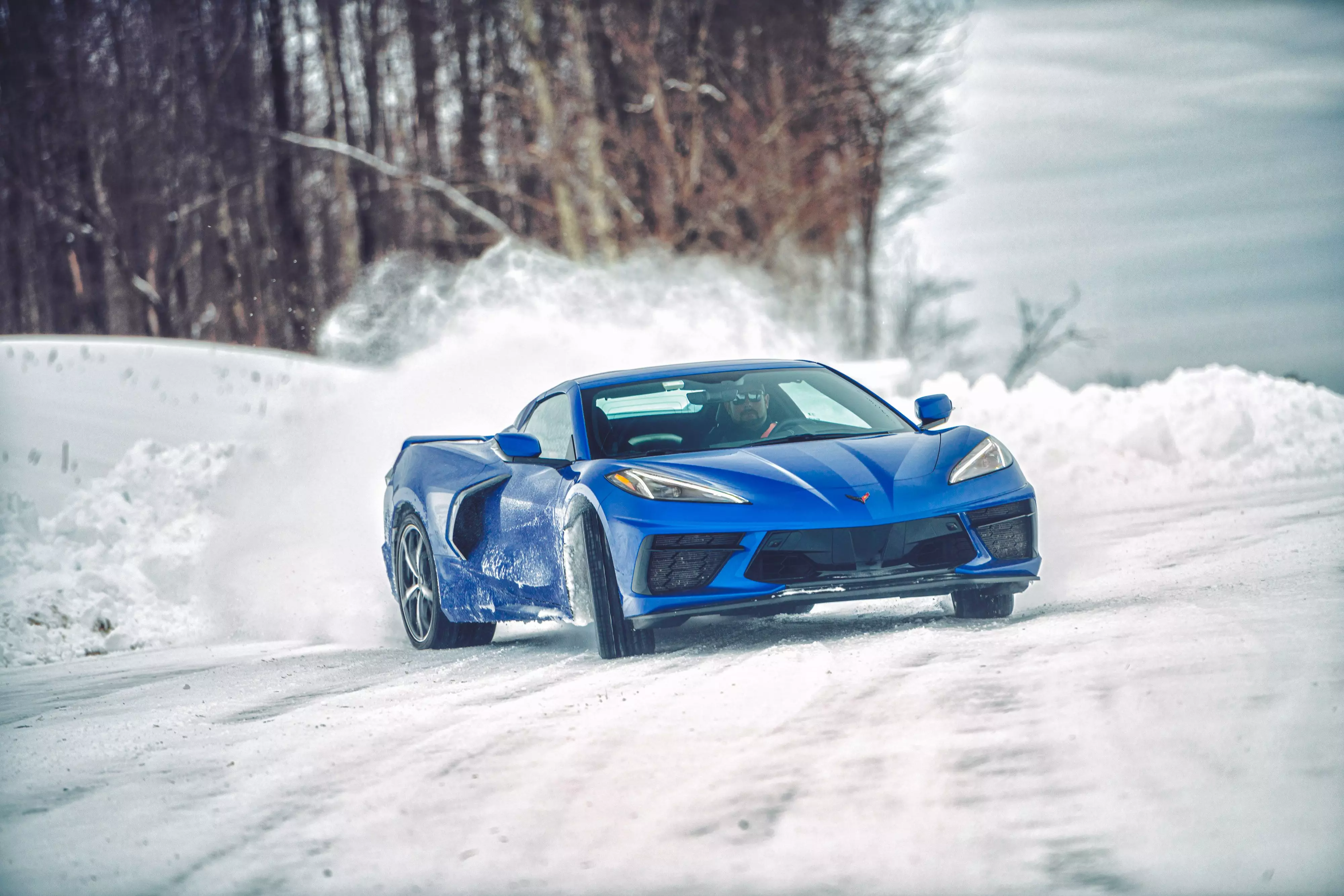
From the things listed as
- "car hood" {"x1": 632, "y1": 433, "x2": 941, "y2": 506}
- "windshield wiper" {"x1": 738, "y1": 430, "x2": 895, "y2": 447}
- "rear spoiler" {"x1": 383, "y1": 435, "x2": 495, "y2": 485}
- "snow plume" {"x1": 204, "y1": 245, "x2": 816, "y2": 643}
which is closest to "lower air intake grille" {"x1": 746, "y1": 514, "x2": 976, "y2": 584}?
"car hood" {"x1": 632, "y1": 433, "x2": 941, "y2": 506}

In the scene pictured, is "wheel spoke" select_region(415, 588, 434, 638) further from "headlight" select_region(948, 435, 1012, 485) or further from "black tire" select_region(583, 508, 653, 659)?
"headlight" select_region(948, 435, 1012, 485)

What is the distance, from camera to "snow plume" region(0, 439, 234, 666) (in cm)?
995

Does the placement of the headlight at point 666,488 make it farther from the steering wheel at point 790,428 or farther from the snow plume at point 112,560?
the snow plume at point 112,560

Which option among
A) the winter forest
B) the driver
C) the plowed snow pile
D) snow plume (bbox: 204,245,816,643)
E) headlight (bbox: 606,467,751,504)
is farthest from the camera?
the winter forest

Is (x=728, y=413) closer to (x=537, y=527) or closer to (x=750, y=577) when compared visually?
(x=537, y=527)

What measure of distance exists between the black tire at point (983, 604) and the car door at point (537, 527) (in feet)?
5.60

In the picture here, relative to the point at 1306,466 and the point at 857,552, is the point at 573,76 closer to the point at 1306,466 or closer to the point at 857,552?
the point at 1306,466

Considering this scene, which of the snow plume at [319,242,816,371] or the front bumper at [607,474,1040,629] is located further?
the snow plume at [319,242,816,371]

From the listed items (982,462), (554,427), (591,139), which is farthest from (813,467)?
(591,139)

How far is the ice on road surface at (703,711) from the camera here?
3.52 m

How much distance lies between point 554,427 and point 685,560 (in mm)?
1683

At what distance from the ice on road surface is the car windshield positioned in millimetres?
867

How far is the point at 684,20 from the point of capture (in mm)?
27203

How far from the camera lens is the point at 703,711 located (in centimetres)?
515
